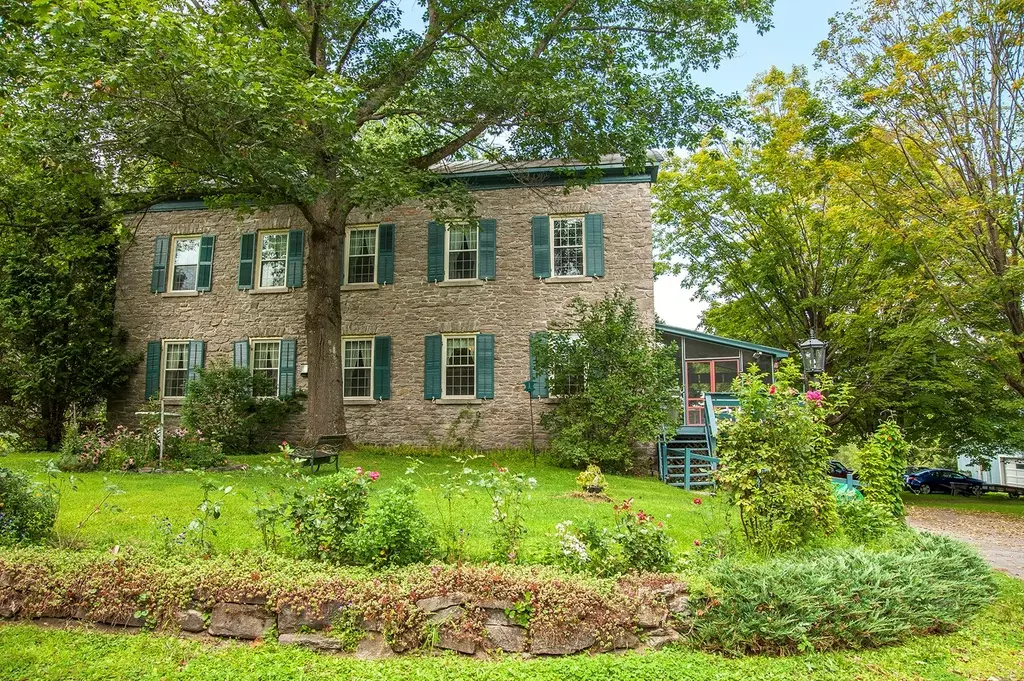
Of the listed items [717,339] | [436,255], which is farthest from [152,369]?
[717,339]

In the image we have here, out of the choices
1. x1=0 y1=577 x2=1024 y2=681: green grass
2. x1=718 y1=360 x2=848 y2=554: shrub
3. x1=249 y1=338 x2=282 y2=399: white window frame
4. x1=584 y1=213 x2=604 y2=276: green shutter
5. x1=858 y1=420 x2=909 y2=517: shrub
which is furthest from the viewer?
x1=249 y1=338 x2=282 y2=399: white window frame

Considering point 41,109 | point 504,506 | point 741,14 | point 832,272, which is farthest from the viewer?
point 832,272

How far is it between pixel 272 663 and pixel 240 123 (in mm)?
8390

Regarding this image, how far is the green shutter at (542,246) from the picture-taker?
50.9 feet

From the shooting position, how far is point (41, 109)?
9641mm

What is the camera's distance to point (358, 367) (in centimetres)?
1628

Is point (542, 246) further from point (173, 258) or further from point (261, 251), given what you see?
point (173, 258)

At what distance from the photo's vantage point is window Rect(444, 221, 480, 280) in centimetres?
1602

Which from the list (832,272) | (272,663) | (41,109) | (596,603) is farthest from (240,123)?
(832,272)

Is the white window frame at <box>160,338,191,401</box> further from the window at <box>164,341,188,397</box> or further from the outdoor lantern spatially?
the outdoor lantern

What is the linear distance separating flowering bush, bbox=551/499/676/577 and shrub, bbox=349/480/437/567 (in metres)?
1.11

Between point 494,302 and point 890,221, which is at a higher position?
point 890,221

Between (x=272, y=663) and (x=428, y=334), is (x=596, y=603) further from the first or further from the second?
(x=428, y=334)

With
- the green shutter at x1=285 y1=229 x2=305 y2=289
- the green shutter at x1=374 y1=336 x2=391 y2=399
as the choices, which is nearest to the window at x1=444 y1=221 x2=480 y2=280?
the green shutter at x1=374 y1=336 x2=391 y2=399
